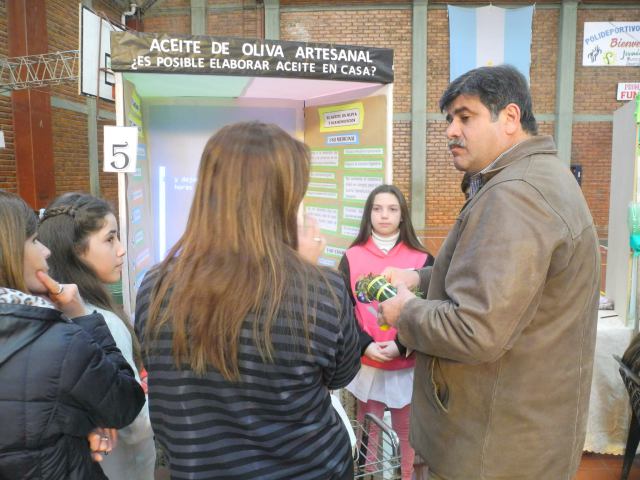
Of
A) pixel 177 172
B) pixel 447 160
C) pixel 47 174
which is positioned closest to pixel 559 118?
pixel 447 160

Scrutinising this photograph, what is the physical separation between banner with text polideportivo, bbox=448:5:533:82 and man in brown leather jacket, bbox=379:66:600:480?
10333 mm

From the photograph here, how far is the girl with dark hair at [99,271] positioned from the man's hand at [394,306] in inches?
36.4

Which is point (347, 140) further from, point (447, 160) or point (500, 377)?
point (447, 160)

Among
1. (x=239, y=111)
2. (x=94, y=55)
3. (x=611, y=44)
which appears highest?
(x=611, y=44)

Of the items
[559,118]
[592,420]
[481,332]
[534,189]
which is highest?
[559,118]

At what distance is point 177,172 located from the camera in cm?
387

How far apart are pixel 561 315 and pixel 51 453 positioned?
1.35m

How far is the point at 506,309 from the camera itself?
1.21m

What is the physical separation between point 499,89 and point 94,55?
5519mm

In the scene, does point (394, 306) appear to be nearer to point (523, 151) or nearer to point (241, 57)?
point (523, 151)

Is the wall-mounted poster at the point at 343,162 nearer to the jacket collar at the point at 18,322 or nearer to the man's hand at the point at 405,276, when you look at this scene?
the man's hand at the point at 405,276

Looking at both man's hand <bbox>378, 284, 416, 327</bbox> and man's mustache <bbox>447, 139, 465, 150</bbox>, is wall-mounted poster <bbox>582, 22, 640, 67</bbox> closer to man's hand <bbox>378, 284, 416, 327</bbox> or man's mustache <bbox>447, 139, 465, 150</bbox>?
man's mustache <bbox>447, 139, 465, 150</bbox>

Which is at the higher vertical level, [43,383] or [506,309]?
[506,309]

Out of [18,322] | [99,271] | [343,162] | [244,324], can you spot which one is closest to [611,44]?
[343,162]
